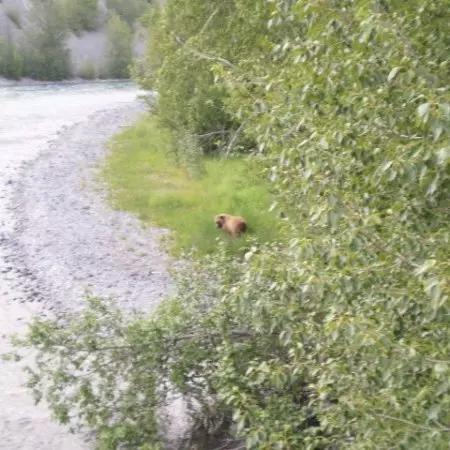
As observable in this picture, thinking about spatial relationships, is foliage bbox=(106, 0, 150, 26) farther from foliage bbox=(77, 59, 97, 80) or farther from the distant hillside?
foliage bbox=(77, 59, 97, 80)

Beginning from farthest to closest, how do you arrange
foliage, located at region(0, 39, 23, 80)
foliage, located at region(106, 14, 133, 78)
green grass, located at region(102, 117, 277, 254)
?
foliage, located at region(106, 14, 133, 78)
foliage, located at region(0, 39, 23, 80)
green grass, located at region(102, 117, 277, 254)

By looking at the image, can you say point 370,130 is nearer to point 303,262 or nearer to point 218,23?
point 303,262

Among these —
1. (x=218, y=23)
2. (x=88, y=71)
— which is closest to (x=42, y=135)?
(x=218, y=23)

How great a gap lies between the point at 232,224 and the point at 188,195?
4.17 metres

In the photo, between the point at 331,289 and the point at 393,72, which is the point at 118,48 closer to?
the point at 331,289

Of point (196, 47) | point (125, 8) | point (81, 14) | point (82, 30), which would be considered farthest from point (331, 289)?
point (125, 8)

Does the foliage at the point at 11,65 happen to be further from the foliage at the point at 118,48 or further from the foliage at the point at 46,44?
the foliage at the point at 118,48

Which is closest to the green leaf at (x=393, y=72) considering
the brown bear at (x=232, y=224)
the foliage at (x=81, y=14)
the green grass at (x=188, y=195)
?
the green grass at (x=188, y=195)

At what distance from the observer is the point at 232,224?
47.8ft

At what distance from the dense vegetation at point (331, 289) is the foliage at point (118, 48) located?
2198 inches

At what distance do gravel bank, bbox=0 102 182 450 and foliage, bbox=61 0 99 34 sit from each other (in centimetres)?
4785

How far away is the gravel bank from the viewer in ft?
28.3

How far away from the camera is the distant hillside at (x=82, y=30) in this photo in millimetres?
63031

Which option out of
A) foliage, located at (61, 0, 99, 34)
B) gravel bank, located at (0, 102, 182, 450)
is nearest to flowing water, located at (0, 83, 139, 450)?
gravel bank, located at (0, 102, 182, 450)
